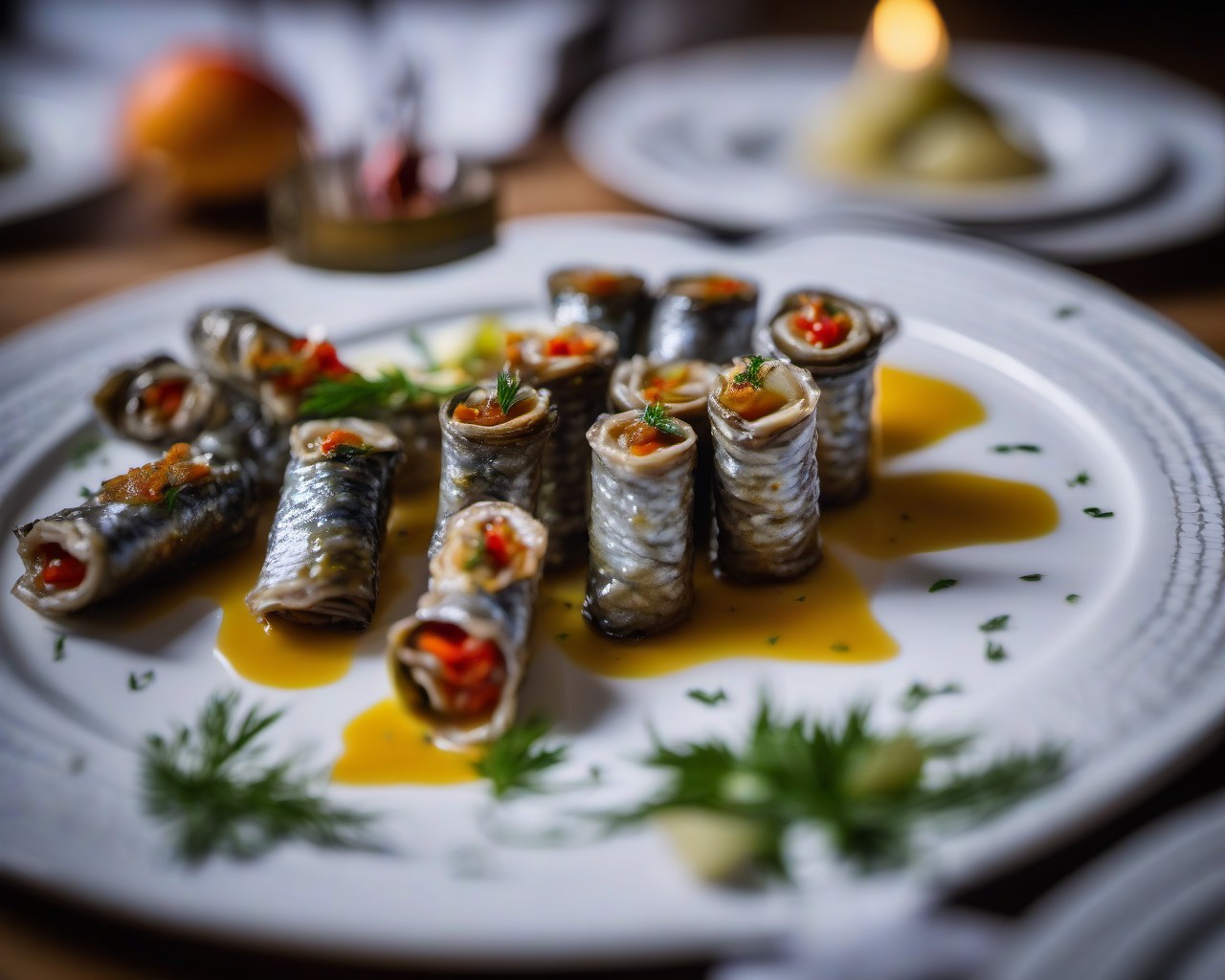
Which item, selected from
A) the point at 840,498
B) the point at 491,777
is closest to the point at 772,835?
the point at 491,777

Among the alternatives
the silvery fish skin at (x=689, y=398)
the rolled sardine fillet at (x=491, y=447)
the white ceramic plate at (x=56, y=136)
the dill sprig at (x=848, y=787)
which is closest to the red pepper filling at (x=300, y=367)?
the rolled sardine fillet at (x=491, y=447)

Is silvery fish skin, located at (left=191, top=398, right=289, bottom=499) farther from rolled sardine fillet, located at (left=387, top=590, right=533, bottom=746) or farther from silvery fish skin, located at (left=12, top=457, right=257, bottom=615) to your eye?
rolled sardine fillet, located at (left=387, top=590, right=533, bottom=746)

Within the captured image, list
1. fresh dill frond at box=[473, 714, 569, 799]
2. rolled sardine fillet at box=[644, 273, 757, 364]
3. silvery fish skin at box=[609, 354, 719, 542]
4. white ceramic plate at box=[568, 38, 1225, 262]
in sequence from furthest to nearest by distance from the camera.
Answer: white ceramic plate at box=[568, 38, 1225, 262]
rolled sardine fillet at box=[644, 273, 757, 364]
silvery fish skin at box=[609, 354, 719, 542]
fresh dill frond at box=[473, 714, 569, 799]

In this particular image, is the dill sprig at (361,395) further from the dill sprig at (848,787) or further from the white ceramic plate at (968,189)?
the white ceramic plate at (968,189)

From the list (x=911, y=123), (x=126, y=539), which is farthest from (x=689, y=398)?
(x=911, y=123)

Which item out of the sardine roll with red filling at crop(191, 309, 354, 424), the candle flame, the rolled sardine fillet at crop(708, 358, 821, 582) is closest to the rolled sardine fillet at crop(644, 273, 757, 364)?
the rolled sardine fillet at crop(708, 358, 821, 582)

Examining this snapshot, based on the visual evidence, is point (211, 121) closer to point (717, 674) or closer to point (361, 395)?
point (361, 395)
